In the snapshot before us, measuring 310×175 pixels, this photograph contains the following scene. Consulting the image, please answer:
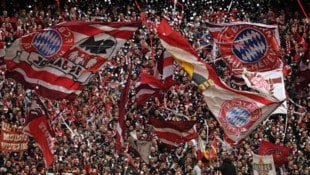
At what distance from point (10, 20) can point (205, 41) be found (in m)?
6.10

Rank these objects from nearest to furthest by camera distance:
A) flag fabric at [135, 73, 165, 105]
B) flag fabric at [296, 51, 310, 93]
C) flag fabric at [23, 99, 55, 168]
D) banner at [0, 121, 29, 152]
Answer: flag fabric at [23, 99, 55, 168], banner at [0, 121, 29, 152], flag fabric at [135, 73, 165, 105], flag fabric at [296, 51, 310, 93]

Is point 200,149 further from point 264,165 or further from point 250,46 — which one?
point 250,46

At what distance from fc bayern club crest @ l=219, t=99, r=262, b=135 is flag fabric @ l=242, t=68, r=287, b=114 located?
71.4 inches

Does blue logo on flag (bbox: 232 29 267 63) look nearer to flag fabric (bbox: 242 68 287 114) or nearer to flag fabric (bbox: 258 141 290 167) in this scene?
flag fabric (bbox: 242 68 287 114)

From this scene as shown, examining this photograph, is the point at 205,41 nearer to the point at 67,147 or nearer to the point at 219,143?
the point at 219,143

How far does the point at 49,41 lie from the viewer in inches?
702

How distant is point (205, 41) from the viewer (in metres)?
28.2

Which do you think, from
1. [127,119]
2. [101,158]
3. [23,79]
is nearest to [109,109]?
[127,119]

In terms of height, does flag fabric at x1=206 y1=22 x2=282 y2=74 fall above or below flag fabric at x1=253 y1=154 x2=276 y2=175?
above

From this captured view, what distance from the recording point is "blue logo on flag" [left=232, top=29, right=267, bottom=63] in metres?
19.2

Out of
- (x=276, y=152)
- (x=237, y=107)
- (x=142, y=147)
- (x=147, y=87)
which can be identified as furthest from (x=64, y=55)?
(x=276, y=152)

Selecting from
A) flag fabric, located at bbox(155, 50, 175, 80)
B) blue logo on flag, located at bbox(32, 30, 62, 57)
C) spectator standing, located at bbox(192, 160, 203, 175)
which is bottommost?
spectator standing, located at bbox(192, 160, 203, 175)

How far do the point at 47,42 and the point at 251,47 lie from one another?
4457 millimetres

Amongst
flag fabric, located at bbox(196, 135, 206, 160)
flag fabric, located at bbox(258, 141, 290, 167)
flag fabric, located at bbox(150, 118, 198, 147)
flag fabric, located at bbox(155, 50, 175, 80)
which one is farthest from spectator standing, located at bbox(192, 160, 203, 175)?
flag fabric, located at bbox(155, 50, 175, 80)
